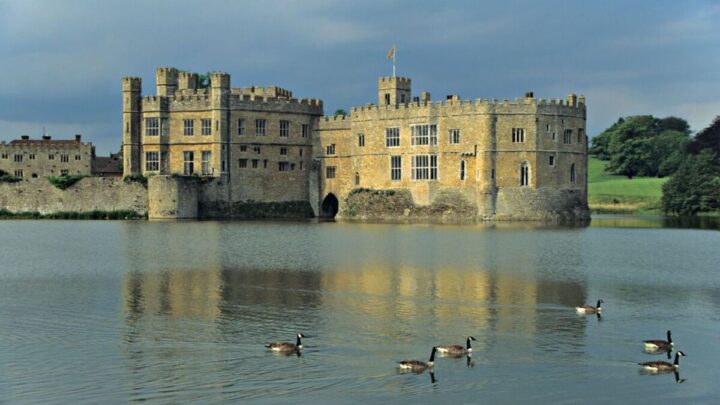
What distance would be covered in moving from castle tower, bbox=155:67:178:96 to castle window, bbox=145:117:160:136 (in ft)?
11.9

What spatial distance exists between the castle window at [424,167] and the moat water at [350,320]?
25084 millimetres

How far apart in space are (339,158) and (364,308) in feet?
175

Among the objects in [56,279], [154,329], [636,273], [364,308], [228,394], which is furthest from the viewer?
[636,273]

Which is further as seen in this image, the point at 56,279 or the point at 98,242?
the point at 98,242

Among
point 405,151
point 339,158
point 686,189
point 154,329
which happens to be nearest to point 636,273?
point 154,329

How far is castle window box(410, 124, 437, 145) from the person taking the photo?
76062 millimetres

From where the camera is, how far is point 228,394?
19609 mm

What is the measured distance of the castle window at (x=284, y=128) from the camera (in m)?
81.5

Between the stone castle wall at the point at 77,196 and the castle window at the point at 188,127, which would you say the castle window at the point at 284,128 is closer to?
the castle window at the point at 188,127

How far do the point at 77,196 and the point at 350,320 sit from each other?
55793 mm

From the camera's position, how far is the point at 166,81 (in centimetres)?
8344

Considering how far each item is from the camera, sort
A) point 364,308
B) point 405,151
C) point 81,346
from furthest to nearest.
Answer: point 405,151
point 364,308
point 81,346

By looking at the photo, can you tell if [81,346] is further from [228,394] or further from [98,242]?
[98,242]

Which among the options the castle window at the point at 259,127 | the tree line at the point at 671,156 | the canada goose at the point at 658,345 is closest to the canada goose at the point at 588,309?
the canada goose at the point at 658,345
